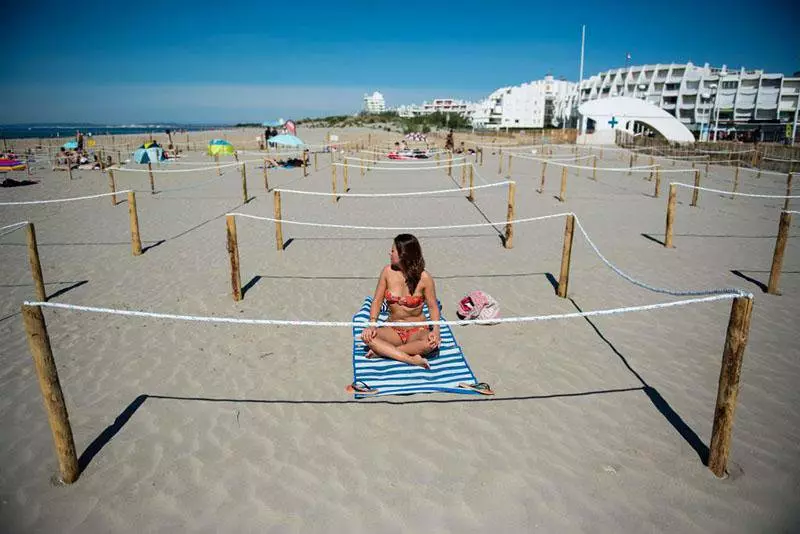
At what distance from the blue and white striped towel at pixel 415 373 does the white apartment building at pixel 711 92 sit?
71033 mm

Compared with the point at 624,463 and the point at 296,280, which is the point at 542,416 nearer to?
the point at 624,463

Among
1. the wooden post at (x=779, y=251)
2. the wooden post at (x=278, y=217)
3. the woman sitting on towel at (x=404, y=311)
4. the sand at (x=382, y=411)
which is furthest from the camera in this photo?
the wooden post at (x=278, y=217)

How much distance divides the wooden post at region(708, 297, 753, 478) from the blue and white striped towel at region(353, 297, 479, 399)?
1773 mm

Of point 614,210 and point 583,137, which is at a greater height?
point 583,137

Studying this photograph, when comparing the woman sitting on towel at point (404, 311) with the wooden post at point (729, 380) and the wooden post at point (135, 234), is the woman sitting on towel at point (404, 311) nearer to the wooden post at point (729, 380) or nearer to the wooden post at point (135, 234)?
the wooden post at point (729, 380)

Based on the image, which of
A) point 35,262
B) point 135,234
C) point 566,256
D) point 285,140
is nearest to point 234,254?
point 35,262

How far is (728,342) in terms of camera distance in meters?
2.95

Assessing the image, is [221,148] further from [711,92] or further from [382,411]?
[711,92]

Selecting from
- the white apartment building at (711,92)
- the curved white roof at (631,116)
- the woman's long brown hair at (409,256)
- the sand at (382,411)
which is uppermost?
the white apartment building at (711,92)

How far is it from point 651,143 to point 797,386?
1615 inches

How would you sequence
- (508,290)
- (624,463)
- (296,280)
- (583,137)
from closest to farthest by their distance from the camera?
(624,463) < (508,290) < (296,280) < (583,137)

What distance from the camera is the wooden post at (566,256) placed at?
19.5ft

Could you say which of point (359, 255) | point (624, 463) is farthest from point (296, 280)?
point (624, 463)

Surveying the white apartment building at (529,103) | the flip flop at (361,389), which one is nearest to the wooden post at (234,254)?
the flip flop at (361,389)
